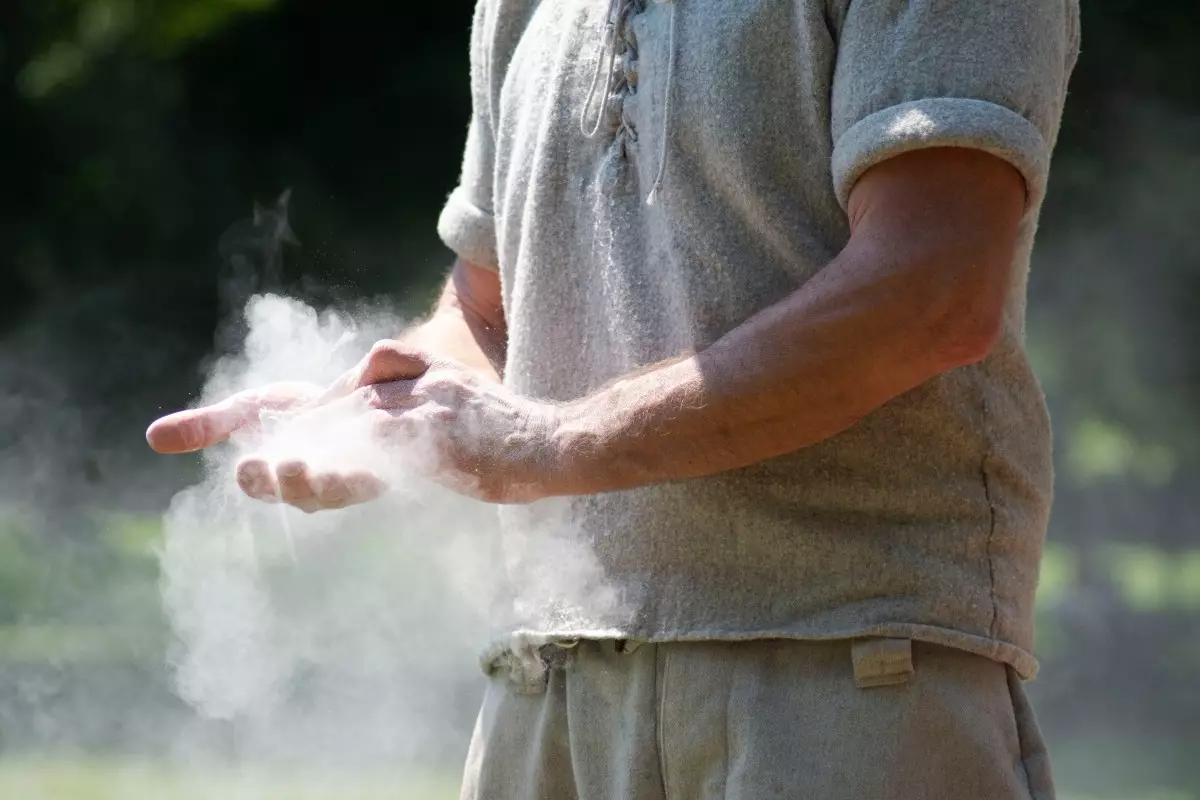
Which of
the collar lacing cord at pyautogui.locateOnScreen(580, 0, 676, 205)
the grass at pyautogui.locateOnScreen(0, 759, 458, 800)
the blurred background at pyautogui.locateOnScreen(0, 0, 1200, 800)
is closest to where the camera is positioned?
the collar lacing cord at pyautogui.locateOnScreen(580, 0, 676, 205)

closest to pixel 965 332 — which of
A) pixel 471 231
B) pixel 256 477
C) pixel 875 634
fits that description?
pixel 875 634

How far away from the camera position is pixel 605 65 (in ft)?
4.12

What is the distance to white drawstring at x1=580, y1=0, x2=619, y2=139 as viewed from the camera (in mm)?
1252

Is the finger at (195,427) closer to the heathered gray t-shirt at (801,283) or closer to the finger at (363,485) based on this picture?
the finger at (363,485)

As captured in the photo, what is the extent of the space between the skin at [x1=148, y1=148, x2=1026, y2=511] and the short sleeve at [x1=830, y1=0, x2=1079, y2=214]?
0.06 ft

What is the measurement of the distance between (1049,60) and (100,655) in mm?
4269

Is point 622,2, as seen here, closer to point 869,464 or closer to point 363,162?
point 869,464

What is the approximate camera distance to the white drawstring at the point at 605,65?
125cm

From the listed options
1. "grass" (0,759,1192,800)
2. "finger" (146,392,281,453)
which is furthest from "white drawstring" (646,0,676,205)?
"grass" (0,759,1192,800)

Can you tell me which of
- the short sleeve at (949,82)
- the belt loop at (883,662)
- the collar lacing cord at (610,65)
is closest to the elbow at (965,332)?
the short sleeve at (949,82)

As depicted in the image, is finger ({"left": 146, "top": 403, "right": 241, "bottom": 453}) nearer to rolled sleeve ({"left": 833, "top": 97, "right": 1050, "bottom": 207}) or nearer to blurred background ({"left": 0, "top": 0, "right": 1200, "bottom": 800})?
rolled sleeve ({"left": 833, "top": 97, "right": 1050, "bottom": 207})

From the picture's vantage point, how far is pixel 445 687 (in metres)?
4.56

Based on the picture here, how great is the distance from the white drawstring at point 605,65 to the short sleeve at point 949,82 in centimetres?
24

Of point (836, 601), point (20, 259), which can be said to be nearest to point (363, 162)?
point (20, 259)
